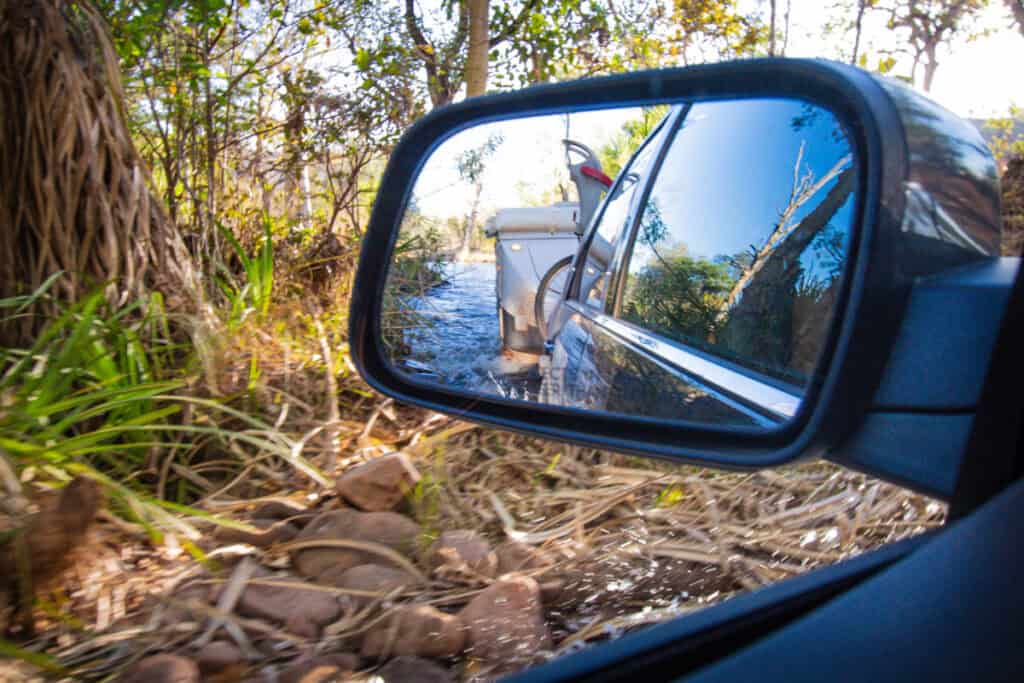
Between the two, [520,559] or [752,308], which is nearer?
[752,308]

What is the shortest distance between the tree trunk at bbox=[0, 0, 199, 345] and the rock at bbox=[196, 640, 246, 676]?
1.94m

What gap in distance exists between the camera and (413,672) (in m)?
1.78

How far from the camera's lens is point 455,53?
599 centimetres

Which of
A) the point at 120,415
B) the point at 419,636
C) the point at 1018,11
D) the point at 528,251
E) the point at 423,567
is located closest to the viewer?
the point at 1018,11

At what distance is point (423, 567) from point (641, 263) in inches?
44.8

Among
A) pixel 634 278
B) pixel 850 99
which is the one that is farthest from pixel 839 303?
pixel 634 278

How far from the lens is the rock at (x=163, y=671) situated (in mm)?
1645

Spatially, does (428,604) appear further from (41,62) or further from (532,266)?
(41,62)

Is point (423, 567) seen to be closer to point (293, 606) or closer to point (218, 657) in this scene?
point (293, 606)

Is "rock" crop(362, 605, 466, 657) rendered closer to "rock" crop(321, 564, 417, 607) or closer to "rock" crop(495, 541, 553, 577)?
"rock" crop(321, 564, 417, 607)

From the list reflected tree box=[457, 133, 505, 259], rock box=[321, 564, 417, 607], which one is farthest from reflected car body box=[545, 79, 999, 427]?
rock box=[321, 564, 417, 607]

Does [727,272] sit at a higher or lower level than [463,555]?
higher

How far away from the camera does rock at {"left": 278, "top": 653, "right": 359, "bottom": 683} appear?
68.4 inches

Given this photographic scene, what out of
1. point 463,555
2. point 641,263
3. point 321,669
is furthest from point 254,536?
point 641,263
